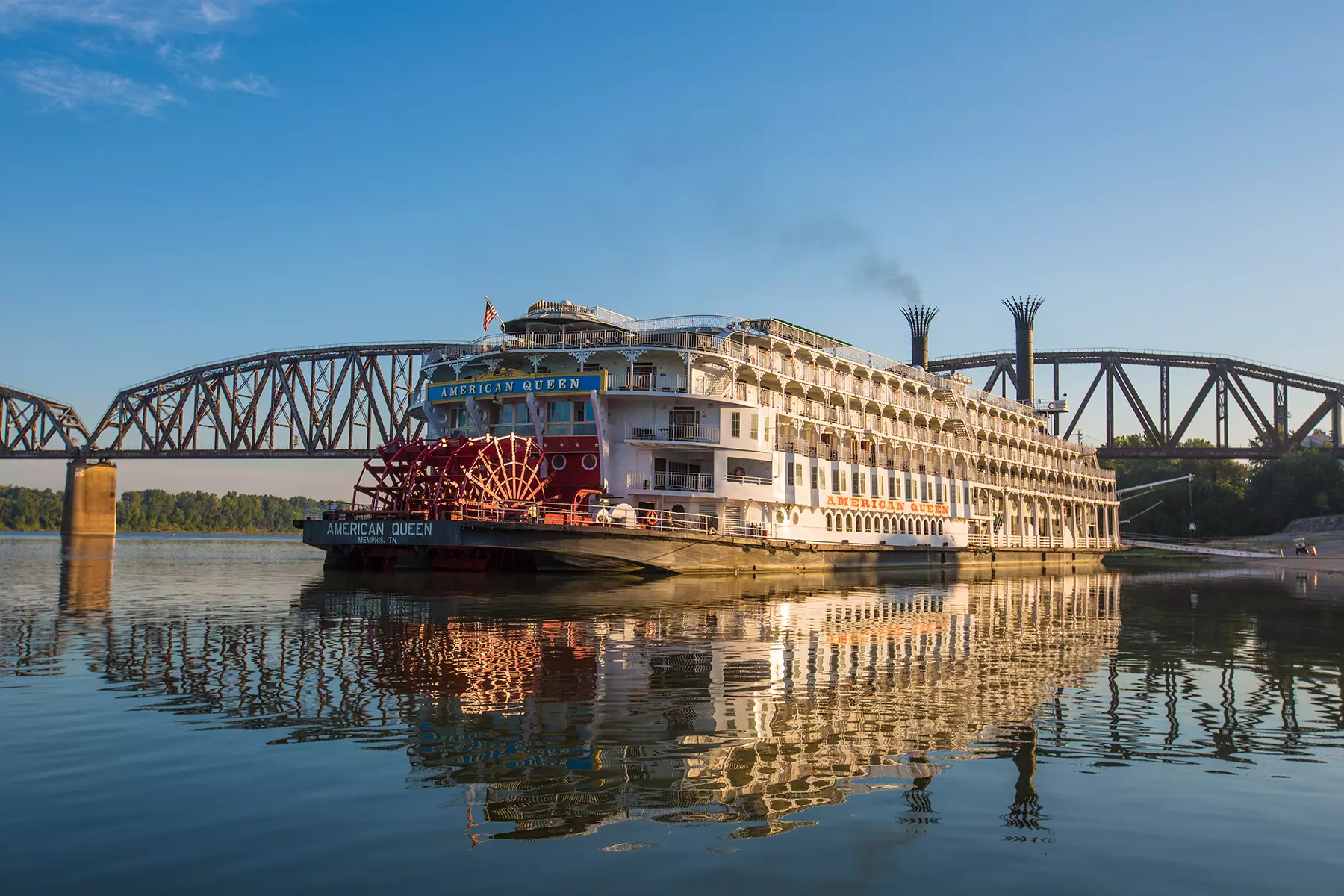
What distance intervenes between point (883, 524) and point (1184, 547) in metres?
54.7

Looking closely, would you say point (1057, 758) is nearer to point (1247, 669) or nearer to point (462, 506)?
point (1247, 669)

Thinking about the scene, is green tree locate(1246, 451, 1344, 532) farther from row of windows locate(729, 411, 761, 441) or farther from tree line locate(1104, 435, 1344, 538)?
row of windows locate(729, 411, 761, 441)

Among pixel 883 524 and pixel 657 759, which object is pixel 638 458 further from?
pixel 657 759

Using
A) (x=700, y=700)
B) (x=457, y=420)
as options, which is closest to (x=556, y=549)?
(x=457, y=420)

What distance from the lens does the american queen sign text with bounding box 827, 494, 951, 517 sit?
47.8 metres

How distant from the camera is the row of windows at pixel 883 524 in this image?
48.4 metres

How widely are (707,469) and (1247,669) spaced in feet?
85.9

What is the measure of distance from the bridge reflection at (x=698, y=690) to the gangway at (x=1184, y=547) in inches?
2325

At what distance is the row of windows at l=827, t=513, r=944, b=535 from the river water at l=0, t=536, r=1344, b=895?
27.2 metres

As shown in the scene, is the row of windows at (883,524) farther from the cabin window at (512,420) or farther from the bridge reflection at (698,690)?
the bridge reflection at (698,690)

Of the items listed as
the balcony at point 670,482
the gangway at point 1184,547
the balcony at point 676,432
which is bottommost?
the gangway at point 1184,547

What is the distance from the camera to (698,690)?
13.3 m

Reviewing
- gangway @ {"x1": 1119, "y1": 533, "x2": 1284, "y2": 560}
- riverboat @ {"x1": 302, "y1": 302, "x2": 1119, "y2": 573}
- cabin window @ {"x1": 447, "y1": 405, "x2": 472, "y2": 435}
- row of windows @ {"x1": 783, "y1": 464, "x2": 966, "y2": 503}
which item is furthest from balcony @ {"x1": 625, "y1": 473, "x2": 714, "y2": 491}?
gangway @ {"x1": 1119, "y1": 533, "x2": 1284, "y2": 560}

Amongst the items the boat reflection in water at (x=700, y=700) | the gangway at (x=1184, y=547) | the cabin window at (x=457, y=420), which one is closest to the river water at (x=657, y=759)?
the boat reflection in water at (x=700, y=700)
